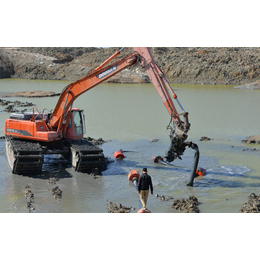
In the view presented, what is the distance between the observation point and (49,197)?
12422 mm

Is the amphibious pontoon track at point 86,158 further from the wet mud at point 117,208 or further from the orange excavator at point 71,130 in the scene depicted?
the wet mud at point 117,208

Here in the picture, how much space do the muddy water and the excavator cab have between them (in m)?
1.26

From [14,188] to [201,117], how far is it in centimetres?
1941

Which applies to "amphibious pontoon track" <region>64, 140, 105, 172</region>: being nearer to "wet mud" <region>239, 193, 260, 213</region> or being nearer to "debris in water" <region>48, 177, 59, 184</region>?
"debris in water" <region>48, 177, 59, 184</region>

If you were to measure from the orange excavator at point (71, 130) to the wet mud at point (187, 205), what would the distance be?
2.32 metres

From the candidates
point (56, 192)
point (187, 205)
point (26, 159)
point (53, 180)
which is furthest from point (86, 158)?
point (187, 205)

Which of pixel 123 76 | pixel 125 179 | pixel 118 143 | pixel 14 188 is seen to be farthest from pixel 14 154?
pixel 123 76

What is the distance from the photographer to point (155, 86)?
46.2 ft

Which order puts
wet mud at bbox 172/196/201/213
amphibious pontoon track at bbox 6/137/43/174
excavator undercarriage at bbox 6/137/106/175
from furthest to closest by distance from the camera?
excavator undercarriage at bbox 6/137/106/175
amphibious pontoon track at bbox 6/137/43/174
wet mud at bbox 172/196/201/213

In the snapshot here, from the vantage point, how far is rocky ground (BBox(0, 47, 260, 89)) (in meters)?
56.2

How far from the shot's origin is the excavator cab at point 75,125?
16.7m

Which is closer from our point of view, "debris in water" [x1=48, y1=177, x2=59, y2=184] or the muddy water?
the muddy water

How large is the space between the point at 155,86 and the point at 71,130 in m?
4.71

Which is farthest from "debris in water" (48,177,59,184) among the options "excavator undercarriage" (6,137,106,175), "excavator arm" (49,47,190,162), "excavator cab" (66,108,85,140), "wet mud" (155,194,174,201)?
"wet mud" (155,194,174,201)
